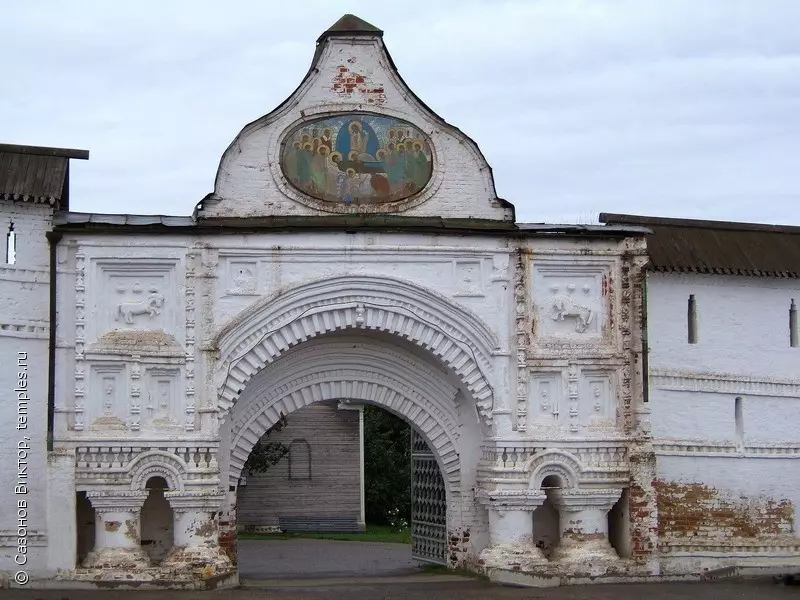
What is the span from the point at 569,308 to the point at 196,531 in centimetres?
500

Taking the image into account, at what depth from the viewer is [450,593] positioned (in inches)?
626

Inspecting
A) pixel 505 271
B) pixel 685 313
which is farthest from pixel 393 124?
pixel 685 313

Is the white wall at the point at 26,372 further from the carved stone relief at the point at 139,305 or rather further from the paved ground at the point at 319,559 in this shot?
the paved ground at the point at 319,559

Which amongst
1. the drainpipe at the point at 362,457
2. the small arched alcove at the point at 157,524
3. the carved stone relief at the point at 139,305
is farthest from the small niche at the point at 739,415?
the drainpipe at the point at 362,457

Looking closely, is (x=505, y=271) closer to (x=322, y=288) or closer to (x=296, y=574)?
(x=322, y=288)

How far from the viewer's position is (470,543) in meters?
17.5

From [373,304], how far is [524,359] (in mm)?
1891

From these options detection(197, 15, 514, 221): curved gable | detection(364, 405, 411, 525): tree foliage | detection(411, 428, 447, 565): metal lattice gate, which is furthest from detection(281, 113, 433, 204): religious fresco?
detection(364, 405, 411, 525): tree foliage

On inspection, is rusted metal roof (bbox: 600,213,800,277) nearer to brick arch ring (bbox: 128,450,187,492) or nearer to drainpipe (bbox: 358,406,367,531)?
brick arch ring (bbox: 128,450,187,492)

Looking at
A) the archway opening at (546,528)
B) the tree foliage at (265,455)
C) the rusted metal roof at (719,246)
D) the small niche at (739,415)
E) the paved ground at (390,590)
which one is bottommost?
the paved ground at (390,590)

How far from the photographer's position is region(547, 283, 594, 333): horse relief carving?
17.3 m

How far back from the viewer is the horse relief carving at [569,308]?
680 inches

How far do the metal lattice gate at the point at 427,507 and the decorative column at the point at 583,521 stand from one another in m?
1.64

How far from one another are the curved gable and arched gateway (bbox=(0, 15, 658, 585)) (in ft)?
0.08
